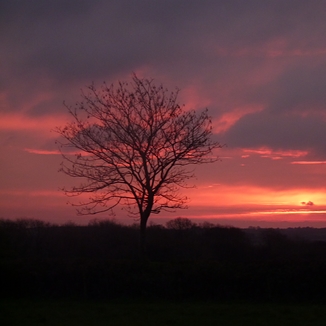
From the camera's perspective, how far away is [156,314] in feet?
41.1

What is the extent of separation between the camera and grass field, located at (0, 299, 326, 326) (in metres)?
11.5

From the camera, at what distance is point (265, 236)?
907 inches

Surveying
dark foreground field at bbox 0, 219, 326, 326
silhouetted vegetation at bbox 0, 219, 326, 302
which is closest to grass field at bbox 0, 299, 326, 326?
dark foreground field at bbox 0, 219, 326, 326

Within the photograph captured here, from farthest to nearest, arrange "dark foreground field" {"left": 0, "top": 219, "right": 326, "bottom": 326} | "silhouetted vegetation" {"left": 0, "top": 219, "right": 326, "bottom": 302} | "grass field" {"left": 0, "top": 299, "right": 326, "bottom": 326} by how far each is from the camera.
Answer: "silhouetted vegetation" {"left": 0, "top": 219, "right": 326, "bottom": 302}, "dark foreground field" {"left": 0, "top": 219, "right": 326, "bottom": 326}, "grass field" {"left": 0, "top": 299, "right": 326, "bottom": 326}

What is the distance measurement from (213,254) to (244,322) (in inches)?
379

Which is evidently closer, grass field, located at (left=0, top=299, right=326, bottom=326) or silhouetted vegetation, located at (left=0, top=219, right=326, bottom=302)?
grass field, located at (left=0, top=299, right=326, bottom=326)

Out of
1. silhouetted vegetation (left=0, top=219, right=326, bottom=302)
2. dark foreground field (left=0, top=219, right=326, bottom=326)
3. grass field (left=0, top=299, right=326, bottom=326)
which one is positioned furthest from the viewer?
silhouetted vegetation (left=0, top=219, right=326, bottom=302)

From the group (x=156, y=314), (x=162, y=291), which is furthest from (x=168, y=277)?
(x=156, y=314)

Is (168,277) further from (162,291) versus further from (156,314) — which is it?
(156,314)

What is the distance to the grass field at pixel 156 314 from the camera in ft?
37.7

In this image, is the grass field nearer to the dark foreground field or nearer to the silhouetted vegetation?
the dark foreground field

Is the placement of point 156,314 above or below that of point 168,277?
below

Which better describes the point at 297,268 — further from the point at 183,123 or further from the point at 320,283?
the point at 183,123

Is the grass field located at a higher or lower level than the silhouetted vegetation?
lower
